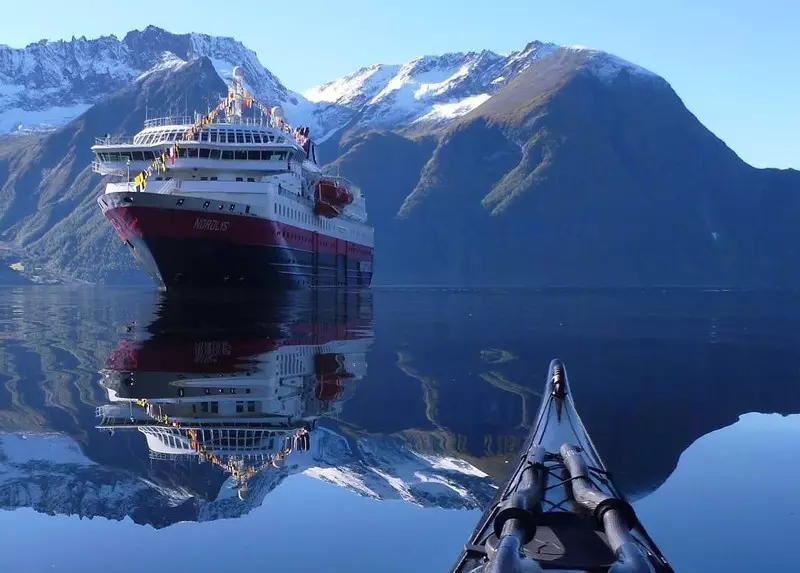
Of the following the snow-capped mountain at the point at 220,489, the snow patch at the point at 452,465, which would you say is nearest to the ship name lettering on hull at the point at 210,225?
the snow-capped mountain at the point at 220,489

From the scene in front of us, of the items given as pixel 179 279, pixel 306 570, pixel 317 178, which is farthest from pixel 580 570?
pixel 317 178

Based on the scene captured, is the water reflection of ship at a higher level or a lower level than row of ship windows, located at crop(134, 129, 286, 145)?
lower

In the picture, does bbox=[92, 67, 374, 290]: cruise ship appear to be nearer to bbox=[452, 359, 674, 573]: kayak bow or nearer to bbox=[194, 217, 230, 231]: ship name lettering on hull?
bbox=[194, 217, 230, 231]: ship name lettering on hull

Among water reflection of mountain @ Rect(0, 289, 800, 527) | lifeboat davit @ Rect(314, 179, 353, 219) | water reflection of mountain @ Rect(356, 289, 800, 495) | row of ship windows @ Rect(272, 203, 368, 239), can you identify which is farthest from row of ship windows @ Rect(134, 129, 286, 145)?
water reflection of mountain @ Rect(0, 289, 800, 527)

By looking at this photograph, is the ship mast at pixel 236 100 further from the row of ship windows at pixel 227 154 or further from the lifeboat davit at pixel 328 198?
the lifeboat davit at pixel 328 198

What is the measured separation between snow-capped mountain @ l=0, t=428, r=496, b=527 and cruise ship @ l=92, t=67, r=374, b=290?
3935 cm

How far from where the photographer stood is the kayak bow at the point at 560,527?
5325 mm

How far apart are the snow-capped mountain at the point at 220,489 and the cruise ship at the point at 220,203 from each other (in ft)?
129

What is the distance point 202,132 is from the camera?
196 feet

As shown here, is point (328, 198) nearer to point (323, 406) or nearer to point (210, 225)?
point (210, 225)

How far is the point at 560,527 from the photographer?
21.7ft

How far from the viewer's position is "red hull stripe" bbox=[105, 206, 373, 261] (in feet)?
164

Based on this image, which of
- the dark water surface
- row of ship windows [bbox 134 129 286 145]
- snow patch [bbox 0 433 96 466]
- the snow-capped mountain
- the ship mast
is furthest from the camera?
the ship mast

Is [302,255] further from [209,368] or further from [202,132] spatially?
[209,368]
